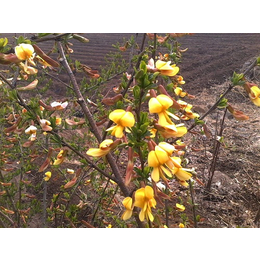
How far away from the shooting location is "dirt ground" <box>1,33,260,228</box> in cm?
163

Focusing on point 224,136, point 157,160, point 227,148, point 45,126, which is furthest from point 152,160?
point 224,136

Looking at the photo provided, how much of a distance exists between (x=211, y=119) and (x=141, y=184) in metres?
2.82

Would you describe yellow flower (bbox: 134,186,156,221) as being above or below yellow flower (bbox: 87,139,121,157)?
below

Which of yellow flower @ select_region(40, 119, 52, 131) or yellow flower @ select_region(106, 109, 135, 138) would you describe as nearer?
yellow flower @ select_region(106, 109, 135, 138)

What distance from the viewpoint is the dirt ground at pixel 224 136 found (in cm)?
163

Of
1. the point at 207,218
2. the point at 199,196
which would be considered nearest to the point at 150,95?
the point at 207,218

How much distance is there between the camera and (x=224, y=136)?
2.58m

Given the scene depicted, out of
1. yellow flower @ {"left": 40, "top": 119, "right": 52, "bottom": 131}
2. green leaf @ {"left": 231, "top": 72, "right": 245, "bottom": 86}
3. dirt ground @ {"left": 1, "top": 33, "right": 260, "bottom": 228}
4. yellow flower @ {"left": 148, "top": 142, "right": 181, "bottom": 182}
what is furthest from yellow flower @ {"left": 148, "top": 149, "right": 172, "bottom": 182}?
dirt ground @ {"left": 1, "top": 33, "right": 260, "bottom": 228}

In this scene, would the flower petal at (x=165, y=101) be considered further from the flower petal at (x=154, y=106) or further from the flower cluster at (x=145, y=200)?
the flower cluster at (x=145, y=200)

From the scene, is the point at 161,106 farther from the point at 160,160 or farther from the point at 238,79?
the point at 238,79

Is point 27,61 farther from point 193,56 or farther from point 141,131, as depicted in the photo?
point 193,56

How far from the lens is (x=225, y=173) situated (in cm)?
208

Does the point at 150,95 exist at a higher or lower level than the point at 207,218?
higher

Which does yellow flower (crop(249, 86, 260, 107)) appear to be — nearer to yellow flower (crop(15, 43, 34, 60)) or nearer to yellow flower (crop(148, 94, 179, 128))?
yellow flower (crop(148, 94, 179, 128))
